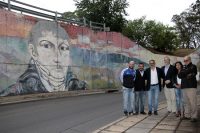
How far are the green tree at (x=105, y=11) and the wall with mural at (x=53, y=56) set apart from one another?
522 inches

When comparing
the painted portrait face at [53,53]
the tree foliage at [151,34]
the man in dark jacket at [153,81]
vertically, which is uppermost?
the tree foliage at [151,34]

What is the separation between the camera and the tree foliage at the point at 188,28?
87.7 m

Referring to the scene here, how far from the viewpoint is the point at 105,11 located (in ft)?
168

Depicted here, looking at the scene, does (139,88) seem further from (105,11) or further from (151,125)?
(105,11)

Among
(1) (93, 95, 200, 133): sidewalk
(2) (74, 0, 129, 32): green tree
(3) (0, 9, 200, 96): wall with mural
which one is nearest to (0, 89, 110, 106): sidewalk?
(3) (0, 9, 200, 96): wall with mural

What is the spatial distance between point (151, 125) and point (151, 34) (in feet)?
173

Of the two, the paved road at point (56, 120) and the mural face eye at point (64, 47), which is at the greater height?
the mural face eye at point (64, 47)

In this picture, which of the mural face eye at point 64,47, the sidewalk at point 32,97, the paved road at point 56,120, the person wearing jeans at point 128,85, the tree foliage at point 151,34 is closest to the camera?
the paved road at point 56,120

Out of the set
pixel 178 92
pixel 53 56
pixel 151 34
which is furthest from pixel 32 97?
pixel 151 34

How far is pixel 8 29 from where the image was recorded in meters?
22.9

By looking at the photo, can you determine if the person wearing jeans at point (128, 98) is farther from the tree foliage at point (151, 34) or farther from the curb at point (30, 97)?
the tree foliage at point (151, 34)

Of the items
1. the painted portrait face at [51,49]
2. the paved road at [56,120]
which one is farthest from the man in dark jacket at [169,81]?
the painted portrait face at [51,49]

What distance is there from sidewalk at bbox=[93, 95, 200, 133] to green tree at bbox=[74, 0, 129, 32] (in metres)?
39.2

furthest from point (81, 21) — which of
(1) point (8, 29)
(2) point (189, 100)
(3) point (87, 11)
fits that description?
(2) point (189, 100)
